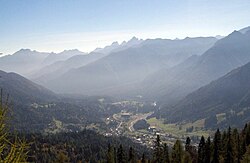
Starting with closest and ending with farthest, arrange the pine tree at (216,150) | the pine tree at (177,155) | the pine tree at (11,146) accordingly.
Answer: the pine tree at (11,146) → the pine tree at (216,150) → the pine tree at (177,155)

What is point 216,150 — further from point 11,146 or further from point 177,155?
point 11,146

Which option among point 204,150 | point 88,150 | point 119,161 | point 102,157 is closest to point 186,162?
point 204,150

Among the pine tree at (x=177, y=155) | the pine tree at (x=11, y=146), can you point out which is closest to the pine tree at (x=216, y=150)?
the pine tree at (x=177, y=155)

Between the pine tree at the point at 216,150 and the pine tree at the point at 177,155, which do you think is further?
the pine tree at the point at 177,155

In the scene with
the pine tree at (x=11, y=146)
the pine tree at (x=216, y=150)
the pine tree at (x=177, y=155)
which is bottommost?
the pine tree at (x=177, y=155)

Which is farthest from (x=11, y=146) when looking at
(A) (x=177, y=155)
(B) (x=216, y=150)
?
(A) (x=177, y=155)

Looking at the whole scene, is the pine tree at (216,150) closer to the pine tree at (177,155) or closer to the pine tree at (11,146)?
the pine tree at (177,155)

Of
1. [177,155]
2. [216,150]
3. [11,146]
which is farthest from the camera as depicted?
[177,155]

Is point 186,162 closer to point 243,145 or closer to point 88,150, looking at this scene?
point 243,145

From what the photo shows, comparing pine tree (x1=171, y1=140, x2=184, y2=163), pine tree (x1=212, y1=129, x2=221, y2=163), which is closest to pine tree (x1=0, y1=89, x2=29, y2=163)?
pine tree (x1=212, y1=129, x2=221, y2=163)

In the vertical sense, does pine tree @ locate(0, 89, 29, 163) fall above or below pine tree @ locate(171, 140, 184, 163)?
above

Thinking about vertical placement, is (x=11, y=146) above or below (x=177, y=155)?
above

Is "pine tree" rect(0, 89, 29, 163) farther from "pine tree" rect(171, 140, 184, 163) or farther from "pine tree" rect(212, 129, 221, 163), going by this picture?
"pine tree" rect(171, 140, 184, 163)

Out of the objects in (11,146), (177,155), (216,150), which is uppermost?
(11,146)
